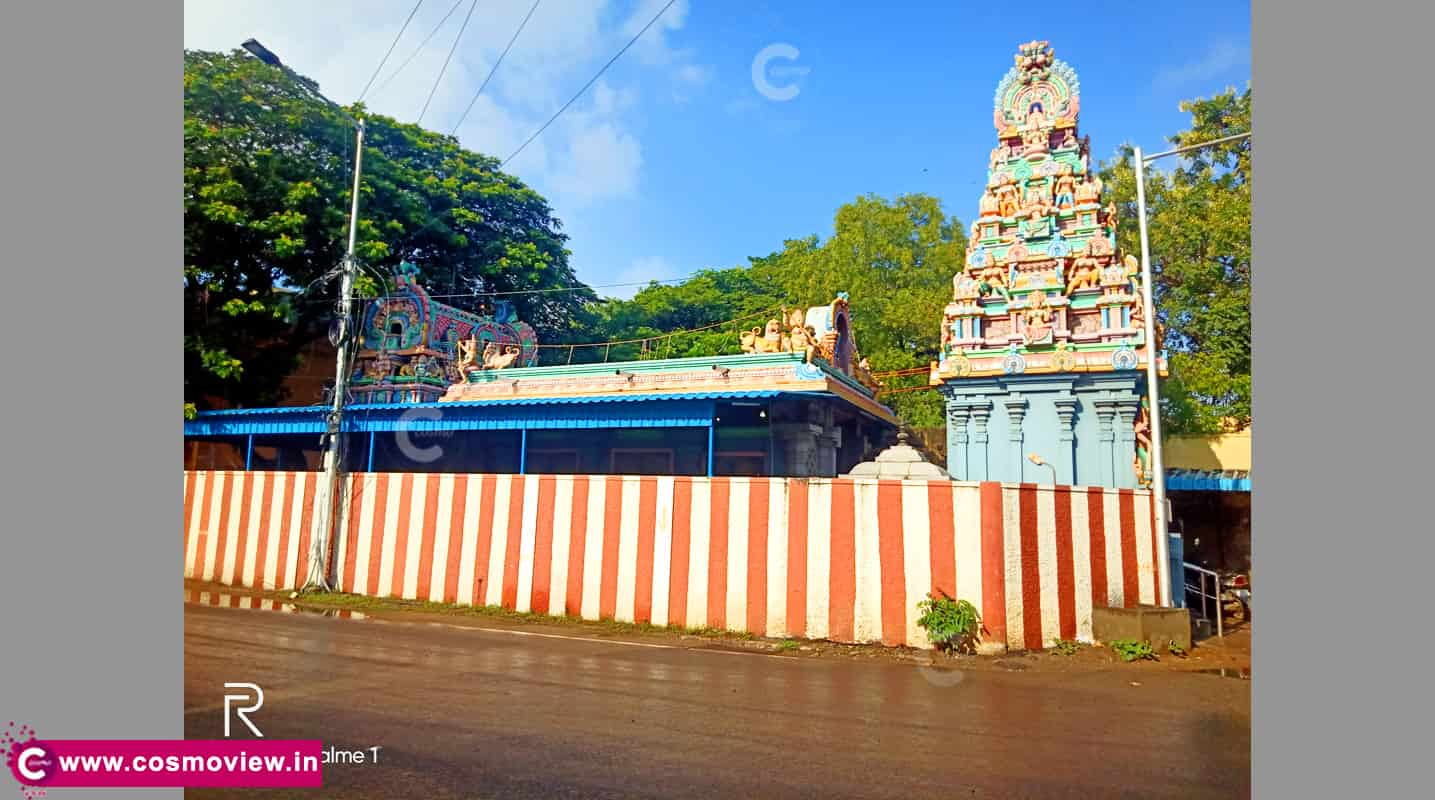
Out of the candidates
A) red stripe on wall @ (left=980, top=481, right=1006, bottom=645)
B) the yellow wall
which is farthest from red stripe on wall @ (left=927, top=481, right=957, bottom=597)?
the yellow wall

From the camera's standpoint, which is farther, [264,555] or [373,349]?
[373,349]

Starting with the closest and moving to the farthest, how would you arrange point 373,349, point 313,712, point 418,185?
point 313,712 < point 373,349 < point 418,185

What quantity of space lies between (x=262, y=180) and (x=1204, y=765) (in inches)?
1003

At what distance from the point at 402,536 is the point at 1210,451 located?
23.7m

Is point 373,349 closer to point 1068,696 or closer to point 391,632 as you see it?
point 391,632

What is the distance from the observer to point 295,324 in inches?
961

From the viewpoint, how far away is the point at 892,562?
1102 cm

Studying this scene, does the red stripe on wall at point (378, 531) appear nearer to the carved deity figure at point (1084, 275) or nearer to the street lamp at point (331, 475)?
the street lamp at point (331, 475)

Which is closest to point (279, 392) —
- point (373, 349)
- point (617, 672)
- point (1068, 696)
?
point (373, 349)

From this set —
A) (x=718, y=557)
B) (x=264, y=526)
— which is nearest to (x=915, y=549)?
(x=718, y=557)

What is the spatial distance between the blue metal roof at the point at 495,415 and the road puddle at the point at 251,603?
4348mm

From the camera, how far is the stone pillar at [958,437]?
707 inches

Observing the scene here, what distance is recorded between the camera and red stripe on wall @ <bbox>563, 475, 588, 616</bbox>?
13.0m

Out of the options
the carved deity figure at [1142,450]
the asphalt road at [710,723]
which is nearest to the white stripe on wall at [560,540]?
the asphalt road at [710,723]
